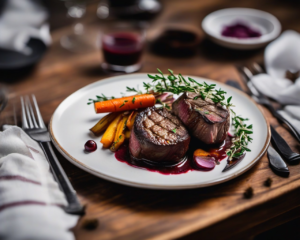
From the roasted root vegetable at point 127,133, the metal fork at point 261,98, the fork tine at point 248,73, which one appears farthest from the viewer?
the fork tine at point 248,73

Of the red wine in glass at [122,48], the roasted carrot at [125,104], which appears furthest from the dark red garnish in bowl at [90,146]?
the red wine in glass at [122,48]

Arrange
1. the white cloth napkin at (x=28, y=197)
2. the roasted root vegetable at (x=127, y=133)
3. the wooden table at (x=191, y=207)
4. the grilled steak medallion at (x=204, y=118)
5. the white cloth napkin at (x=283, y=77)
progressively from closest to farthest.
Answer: the white cloth napkin at (x=28, y=197) < the wooden table at (x=191, y=207) < the grilled steak medallion at (x=204, y=118) < the roasted root vegetable at (x=127, y=133) < the white cloth napkin at (x=283, y=77)

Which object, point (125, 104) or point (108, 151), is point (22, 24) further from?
point (108, 151)

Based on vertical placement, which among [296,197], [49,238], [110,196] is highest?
[49,238]

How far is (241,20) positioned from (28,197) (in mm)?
2848

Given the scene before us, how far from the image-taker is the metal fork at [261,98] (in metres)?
1.98

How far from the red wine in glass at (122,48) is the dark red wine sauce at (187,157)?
1115 millimetres

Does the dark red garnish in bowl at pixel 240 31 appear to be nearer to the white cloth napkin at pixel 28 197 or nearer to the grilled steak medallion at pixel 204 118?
the grilled steak medallion at pixel 204 118

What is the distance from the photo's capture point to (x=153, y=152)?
1.58 m

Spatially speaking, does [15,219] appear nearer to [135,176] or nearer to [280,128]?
[135,176]

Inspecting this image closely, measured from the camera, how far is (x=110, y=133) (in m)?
1.76

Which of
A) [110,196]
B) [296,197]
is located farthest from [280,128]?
→ [110,196]

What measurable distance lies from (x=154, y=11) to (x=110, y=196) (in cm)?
251

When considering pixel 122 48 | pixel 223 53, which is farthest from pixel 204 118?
pixel 223 53
